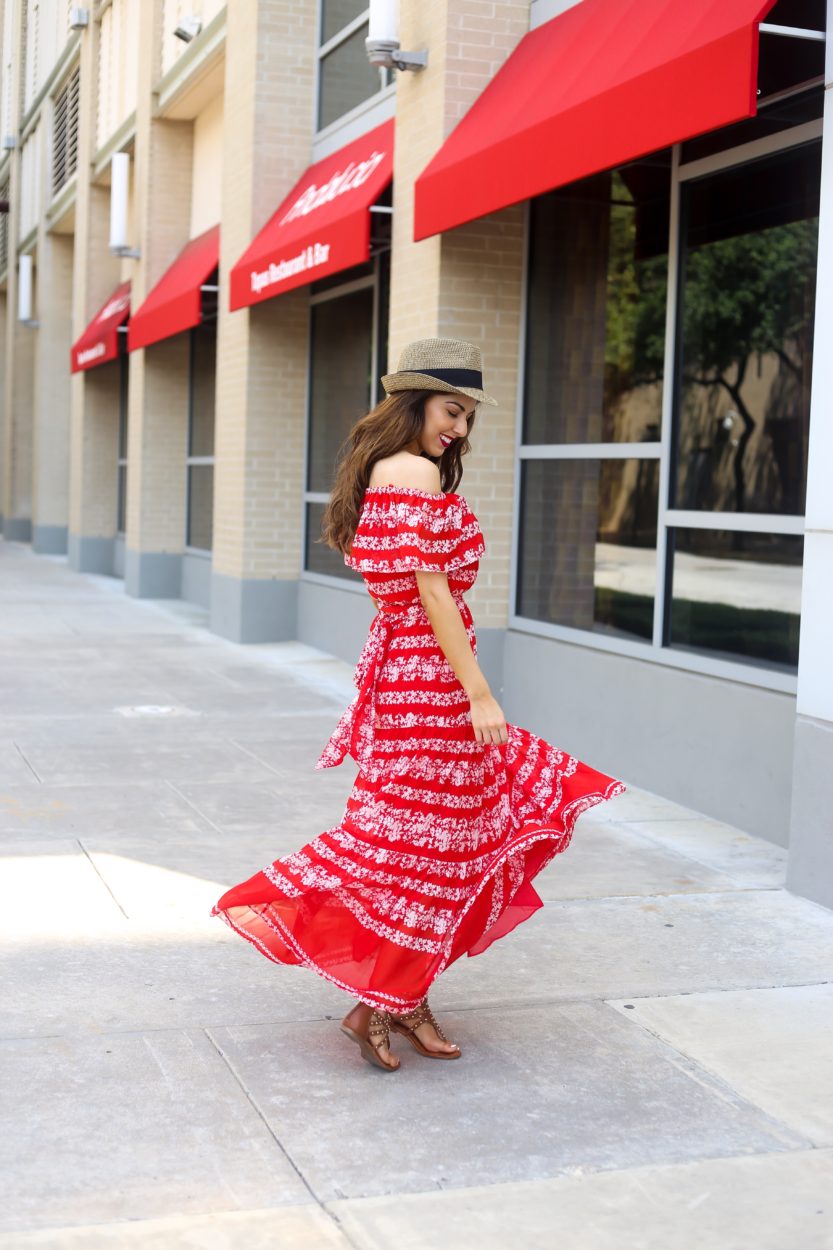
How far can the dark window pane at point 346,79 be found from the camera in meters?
12.1

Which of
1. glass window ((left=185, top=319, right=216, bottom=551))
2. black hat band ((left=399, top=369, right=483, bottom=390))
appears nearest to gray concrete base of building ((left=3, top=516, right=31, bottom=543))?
glass window ((left=185, top=319, right=216, bottom=551))

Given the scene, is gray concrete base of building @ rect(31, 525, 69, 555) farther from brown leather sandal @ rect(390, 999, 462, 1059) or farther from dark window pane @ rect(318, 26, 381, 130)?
brown leather sandal @ rect(390, 999, 462, 1059)

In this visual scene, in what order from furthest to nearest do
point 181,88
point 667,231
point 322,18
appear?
point 181,88 < point 322,18 < point 667,231

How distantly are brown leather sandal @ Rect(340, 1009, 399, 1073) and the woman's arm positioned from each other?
836 mm

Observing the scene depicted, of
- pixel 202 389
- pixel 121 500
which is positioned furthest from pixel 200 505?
pixel 121 500

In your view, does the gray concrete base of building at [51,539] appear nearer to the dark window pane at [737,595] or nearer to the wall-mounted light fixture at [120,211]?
the wall-mounted light fixture at [120,211]

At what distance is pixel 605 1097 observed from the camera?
3814 millimetres

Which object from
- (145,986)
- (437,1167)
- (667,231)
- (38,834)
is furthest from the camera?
(667,231)

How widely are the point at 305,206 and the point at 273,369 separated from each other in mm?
1886

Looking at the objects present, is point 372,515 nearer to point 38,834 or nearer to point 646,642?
point 38,834

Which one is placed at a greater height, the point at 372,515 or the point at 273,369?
the point at 273,369

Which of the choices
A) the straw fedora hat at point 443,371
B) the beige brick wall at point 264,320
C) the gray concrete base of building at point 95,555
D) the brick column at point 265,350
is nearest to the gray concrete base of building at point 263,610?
the brick column at point 265,350

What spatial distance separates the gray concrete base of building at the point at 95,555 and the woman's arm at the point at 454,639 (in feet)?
63.4

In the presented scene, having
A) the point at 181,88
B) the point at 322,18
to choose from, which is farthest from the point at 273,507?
the point at 181,88
